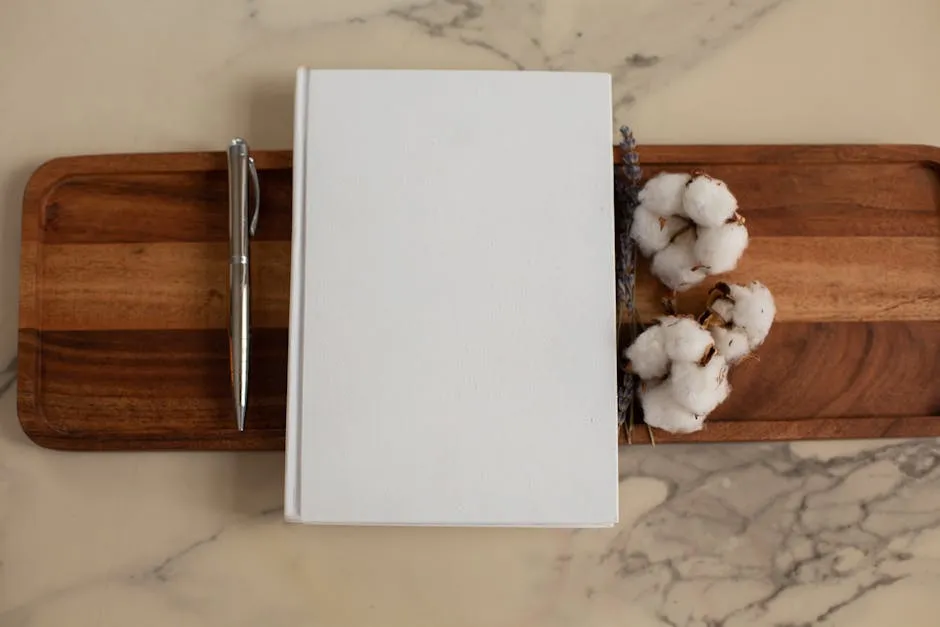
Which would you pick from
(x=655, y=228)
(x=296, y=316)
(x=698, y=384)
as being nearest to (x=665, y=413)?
(x=698, y=384)

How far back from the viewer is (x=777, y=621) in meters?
0.72

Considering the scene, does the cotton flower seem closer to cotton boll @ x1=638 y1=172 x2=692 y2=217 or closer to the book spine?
cotton boll @ x1=638 y1=172 x2=692 y2=217

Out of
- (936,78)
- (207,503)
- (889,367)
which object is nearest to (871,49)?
(936,78)

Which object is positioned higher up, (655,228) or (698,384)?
(655,228)

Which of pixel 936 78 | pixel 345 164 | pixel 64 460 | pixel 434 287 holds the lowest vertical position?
pixel 64 460

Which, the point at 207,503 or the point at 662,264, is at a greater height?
the point at 662,264

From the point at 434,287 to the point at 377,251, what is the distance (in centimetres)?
5

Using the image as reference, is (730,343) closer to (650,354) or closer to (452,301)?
(650,354)

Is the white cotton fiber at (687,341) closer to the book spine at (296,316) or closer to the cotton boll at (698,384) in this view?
the cotton boll at (698,384)

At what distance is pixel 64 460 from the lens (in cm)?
74

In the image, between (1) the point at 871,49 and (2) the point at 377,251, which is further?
(1) the point at 871,49

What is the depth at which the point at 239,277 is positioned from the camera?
2.32ft

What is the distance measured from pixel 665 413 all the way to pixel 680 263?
121 millimetres

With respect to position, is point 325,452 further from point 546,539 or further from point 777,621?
point 777,621
